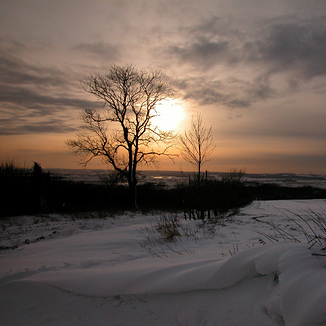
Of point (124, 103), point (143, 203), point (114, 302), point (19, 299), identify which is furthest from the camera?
point (143, 203)

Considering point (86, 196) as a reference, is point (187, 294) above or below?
above

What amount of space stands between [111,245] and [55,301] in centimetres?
314

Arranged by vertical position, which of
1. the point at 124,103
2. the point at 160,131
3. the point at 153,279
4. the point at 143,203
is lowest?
the point at 143,203

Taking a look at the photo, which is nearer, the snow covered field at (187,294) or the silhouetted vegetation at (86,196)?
the snow covered field at (187,294)

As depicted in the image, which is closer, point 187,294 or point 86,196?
point 187,294

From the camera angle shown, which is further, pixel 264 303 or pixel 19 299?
pixel 19 299

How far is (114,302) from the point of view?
6.91 ft

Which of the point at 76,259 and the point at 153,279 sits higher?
the point at 153,279

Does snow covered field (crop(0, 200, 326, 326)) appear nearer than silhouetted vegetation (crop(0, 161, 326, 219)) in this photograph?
Yes

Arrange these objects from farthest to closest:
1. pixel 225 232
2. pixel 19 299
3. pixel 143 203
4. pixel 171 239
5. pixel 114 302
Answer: pixel 143 203 → pixel 225 232 → pixel 171 239 → pixel 19 299 → pixel 114 302

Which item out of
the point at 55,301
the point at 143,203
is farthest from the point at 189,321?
the point at 143,203

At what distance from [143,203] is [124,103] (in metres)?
8.39

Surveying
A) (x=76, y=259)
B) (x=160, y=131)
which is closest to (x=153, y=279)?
(x=76, y=259)

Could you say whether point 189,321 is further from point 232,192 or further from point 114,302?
point 232,192
